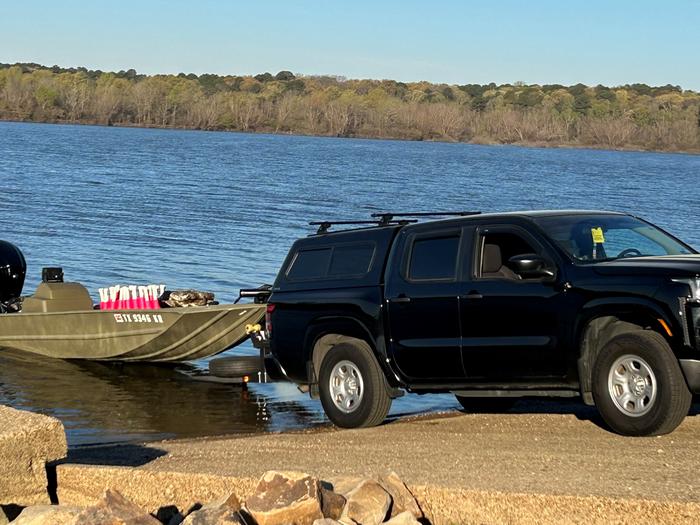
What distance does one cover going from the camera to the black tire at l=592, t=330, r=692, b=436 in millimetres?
9688

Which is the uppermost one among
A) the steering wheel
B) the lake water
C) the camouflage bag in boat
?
the steering wheel

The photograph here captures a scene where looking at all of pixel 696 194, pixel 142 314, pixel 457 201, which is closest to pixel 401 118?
pixel 696 194

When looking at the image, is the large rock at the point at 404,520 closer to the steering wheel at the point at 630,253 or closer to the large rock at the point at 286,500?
the large rock at the point at 286,500

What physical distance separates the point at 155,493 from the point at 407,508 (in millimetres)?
1865

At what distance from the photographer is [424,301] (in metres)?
11.3

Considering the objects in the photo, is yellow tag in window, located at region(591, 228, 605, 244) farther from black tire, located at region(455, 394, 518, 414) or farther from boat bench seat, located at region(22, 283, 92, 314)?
boat bench seat, located at region(22, 283, 92, 314)

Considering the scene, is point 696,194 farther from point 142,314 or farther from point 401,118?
point 401,118

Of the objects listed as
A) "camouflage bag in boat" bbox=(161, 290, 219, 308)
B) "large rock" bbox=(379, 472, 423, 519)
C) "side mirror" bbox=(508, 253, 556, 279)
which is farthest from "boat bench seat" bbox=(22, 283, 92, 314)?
"large rock" bbox=(379, 472, 423, 519)

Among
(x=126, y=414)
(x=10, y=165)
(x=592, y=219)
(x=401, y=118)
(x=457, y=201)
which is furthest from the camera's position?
(x=401, y=118)

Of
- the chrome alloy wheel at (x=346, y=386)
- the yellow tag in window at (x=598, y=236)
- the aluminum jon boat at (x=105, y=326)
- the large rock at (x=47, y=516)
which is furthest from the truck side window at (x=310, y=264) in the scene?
the large rock at (x=47, y=516)

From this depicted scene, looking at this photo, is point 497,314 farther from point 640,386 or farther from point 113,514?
point 113,514

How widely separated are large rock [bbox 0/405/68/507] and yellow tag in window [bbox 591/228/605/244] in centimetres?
448

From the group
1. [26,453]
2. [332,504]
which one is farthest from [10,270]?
[332,504]

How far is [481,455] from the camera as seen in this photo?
9680 millimetres
